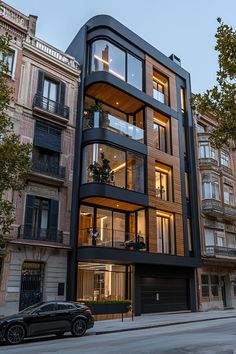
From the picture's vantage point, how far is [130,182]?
24.7m

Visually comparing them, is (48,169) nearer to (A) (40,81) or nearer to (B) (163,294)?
(A) (40,81)

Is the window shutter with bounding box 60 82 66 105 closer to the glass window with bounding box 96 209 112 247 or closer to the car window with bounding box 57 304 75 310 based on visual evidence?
the glass window with bounding box 96 209 112 247

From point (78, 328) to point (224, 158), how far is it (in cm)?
2567

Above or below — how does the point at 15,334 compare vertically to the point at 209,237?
below

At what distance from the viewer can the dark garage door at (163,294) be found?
23.9 metres

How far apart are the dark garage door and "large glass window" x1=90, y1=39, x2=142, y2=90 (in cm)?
1557

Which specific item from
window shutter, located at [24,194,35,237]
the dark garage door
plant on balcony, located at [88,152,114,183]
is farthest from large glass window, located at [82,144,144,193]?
the dark garage door

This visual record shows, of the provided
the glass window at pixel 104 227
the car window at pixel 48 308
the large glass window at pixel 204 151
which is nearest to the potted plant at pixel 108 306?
the glass window at pixel 104 227

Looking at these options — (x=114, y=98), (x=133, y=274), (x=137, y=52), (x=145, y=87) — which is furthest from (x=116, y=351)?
(x=137, y=52)

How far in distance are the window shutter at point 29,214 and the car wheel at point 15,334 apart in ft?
23.4

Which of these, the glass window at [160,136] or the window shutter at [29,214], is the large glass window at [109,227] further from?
the glass window at [160,136]

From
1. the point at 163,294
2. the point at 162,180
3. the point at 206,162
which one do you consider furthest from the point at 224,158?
the point at 163,294

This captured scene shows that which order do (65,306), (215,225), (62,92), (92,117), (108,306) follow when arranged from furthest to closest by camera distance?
(215,225)
(92,117)
(62,92)
(108,306)
(65,306)

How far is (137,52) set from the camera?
92.5 ft
